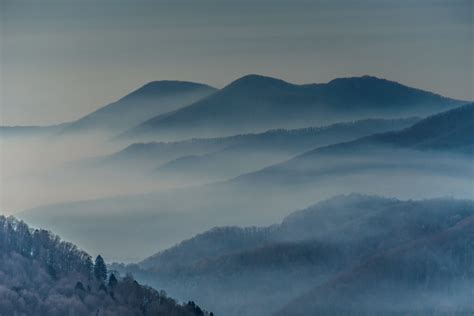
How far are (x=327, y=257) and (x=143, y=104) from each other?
2654mm

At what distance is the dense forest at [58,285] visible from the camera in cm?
1239

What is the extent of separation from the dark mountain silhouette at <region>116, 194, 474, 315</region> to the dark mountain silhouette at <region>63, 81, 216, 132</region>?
1.49 m

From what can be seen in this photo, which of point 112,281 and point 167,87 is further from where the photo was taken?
point 167,87

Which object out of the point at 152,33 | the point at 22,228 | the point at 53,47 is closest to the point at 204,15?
the point at 152,33

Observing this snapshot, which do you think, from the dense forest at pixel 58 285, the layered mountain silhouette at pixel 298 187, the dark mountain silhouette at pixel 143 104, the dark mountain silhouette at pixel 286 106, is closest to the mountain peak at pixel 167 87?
the dark mountain silhouette at pixel 143 104

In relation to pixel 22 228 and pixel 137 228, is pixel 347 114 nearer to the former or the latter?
pixel 137 228

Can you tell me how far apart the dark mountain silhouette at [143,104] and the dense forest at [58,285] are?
2.65 m

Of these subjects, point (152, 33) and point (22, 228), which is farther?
point (152, 33)

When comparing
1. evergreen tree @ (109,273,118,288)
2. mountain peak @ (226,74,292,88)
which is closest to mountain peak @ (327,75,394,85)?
mountain peak @ (226,74,292,88)

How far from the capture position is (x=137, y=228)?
1655 centimetres

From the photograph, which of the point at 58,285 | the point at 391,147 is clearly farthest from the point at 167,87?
the point at 58,285

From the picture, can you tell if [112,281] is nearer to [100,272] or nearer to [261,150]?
[100,272]

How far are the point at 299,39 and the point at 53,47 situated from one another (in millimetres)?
2724

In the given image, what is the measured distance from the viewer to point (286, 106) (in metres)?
17.3
